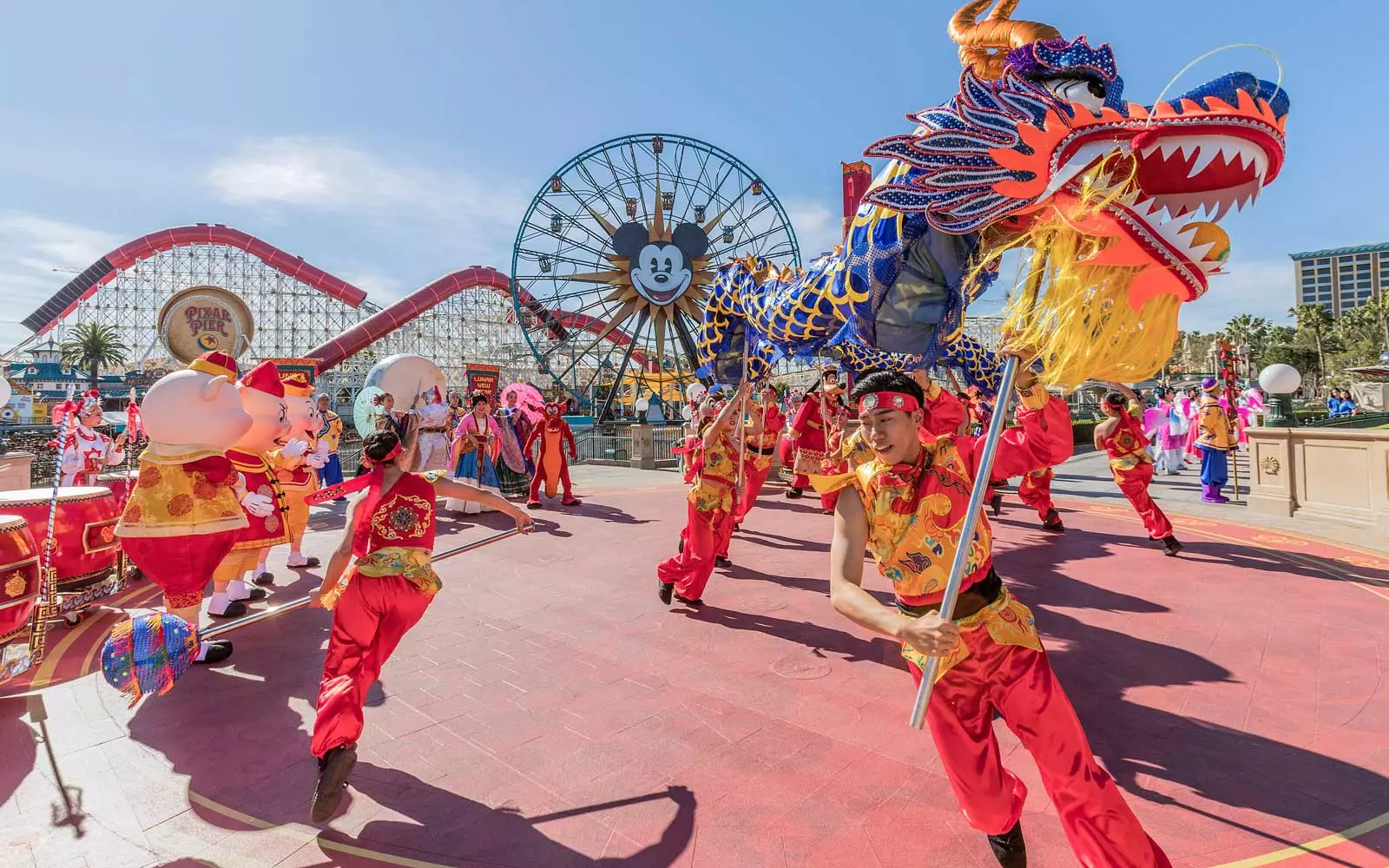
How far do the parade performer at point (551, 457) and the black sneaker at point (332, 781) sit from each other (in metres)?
7.29

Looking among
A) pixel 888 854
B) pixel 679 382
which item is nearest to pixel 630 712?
pixel 888 854

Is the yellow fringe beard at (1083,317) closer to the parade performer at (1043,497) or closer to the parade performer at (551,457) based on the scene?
the parade performer at (1043,497)

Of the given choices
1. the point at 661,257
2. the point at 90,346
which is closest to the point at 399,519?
the point at 661,257

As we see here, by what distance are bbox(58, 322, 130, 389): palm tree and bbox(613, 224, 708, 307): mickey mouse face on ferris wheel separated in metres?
37.1

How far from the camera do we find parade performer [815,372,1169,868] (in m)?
1.79

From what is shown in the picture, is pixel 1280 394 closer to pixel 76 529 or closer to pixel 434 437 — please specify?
pixel 434 437

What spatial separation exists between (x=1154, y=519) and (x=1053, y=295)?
5.54 m

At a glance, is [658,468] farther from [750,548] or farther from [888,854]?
[888,854]

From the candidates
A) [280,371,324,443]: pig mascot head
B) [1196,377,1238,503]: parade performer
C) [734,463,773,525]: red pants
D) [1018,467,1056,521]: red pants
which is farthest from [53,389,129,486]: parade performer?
[1196,377,1238,503]: parade performer

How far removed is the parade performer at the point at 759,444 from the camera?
6.37 meters

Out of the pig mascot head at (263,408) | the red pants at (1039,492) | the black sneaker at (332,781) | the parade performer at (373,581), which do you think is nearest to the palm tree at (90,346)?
the pig mascot head at (263,408)

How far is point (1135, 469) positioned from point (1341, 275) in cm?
14012

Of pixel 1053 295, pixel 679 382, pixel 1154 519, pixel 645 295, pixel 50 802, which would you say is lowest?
pixel 50 802

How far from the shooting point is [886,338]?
14.5 feet
